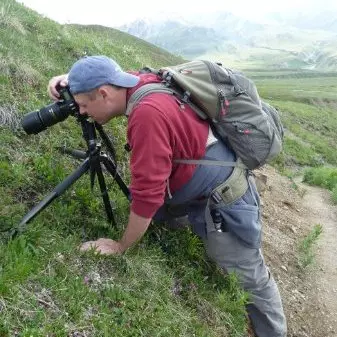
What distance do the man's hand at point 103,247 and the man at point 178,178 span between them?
1 centimetres

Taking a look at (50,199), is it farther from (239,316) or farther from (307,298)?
(307,298)

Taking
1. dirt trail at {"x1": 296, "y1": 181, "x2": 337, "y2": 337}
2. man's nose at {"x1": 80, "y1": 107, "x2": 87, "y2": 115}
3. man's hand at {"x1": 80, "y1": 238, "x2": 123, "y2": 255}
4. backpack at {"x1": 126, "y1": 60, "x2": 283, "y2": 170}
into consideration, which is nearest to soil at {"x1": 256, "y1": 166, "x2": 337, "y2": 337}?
dirt trail at {"x1": 296, "y1": 181, "x2": 337, "y2": 337}

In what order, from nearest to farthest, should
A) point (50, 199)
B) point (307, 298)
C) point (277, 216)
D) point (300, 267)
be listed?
point (50, 199) < point (307, 298) < point (300, 267) < point (277, 216)

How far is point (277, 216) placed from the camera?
11.0 metres

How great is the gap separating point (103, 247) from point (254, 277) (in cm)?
203

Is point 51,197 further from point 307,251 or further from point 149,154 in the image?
point 307,251

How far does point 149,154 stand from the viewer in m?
4.38

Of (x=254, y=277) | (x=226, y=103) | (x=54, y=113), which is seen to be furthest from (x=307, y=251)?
(x=54, y=113)

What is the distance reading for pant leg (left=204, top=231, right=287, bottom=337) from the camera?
5.64m

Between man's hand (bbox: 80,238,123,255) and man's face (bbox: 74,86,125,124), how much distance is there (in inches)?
51.6

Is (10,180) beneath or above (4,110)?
beneath

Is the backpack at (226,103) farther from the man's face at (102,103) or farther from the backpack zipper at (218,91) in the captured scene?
the man's face at (102,103)

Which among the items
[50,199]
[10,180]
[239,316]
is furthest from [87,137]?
[239,316]

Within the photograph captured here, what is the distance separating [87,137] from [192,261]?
7.26 ft
